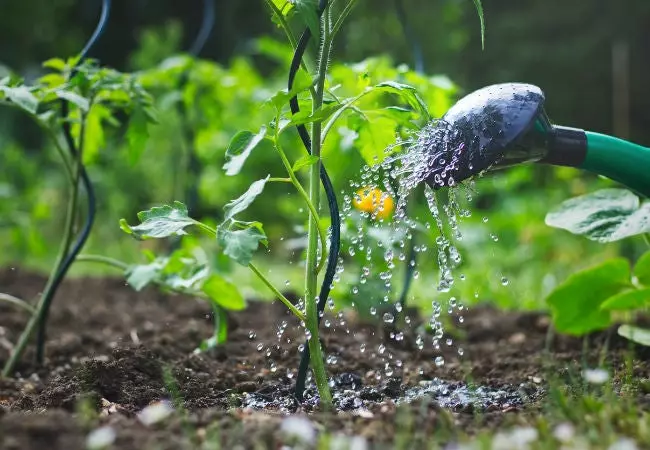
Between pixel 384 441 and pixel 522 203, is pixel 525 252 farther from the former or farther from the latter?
pixel 384 441

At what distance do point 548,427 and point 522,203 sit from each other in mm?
4442

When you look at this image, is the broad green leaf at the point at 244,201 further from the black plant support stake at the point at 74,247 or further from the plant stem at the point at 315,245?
the black plant support stake at the point at 74,247

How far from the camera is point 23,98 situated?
1.80 meters

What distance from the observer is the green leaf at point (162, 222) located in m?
1.40

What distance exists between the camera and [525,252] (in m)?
4.78

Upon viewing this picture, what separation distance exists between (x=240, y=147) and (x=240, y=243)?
0.20m

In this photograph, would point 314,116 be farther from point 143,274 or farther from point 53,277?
point 53,277

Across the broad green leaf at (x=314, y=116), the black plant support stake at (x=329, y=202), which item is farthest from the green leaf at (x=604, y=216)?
the broad green leaf at (x=314, y=116)

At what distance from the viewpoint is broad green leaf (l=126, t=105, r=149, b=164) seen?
206cm

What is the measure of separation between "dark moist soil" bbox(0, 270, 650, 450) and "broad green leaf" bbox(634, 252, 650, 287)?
23 cm

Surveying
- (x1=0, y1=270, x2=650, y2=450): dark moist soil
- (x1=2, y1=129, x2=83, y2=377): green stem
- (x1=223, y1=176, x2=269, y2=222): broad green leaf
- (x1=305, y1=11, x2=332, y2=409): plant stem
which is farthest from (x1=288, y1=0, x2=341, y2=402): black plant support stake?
(x1=2, y1=129, x2=83, y2=377): green stem

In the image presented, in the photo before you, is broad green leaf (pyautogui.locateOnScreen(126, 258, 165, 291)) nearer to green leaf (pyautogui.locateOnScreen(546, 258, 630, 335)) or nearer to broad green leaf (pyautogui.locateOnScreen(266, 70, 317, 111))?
broad green leaf (pyautogui.locateOnScreen(266, 70, 317, 111))

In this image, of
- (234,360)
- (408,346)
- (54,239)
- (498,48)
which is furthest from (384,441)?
(498,48)

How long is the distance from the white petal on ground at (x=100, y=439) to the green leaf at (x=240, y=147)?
495 millimetres
